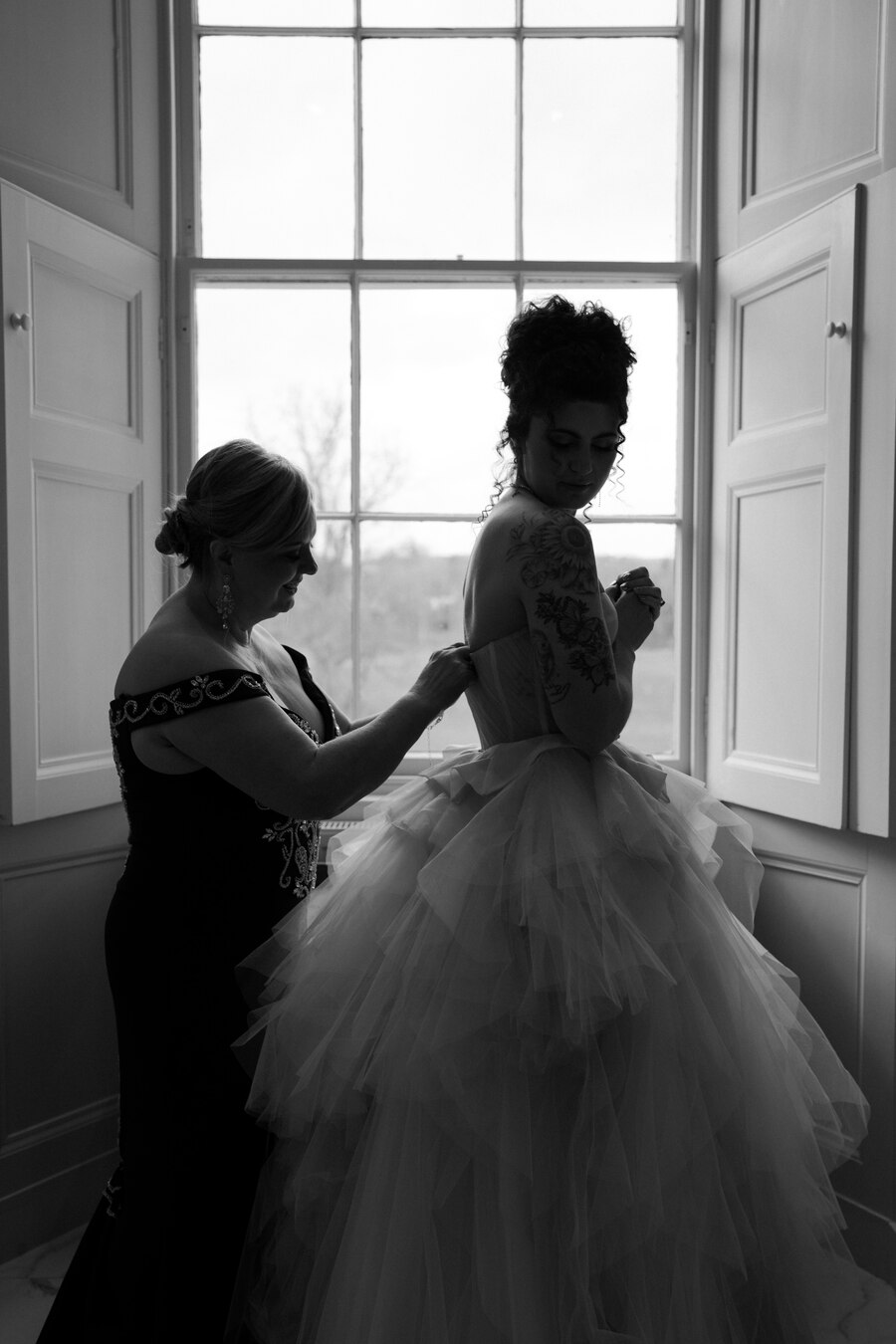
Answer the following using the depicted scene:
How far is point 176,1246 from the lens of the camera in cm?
159

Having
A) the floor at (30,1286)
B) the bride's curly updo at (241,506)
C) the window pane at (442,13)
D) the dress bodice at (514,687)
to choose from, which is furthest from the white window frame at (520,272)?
the floor at (30,1286)

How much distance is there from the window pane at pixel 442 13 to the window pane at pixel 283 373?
68 cm

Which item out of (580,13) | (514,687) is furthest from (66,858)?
(580,13)

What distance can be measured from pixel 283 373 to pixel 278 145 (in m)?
0.57

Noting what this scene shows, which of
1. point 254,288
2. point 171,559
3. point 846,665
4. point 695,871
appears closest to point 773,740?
point 846,665

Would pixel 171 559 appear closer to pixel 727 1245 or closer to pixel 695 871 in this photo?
pixel 695 871

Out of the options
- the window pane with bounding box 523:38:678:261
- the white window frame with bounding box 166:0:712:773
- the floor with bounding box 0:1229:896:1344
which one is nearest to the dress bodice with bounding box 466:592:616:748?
the white window frame with bounding box 166:0:712:773

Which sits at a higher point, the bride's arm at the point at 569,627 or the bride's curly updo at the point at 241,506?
the bride's curly updo at the point at 241,506

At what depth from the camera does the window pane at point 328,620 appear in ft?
8.92

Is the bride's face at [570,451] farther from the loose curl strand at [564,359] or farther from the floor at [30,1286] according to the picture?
the floor at [30,1286]

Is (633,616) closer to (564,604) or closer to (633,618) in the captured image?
(633,618)

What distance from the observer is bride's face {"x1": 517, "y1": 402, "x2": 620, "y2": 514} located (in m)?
1.58

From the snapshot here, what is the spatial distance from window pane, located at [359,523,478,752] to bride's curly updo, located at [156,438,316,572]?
1048 mm

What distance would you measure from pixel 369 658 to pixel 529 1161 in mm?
1584
